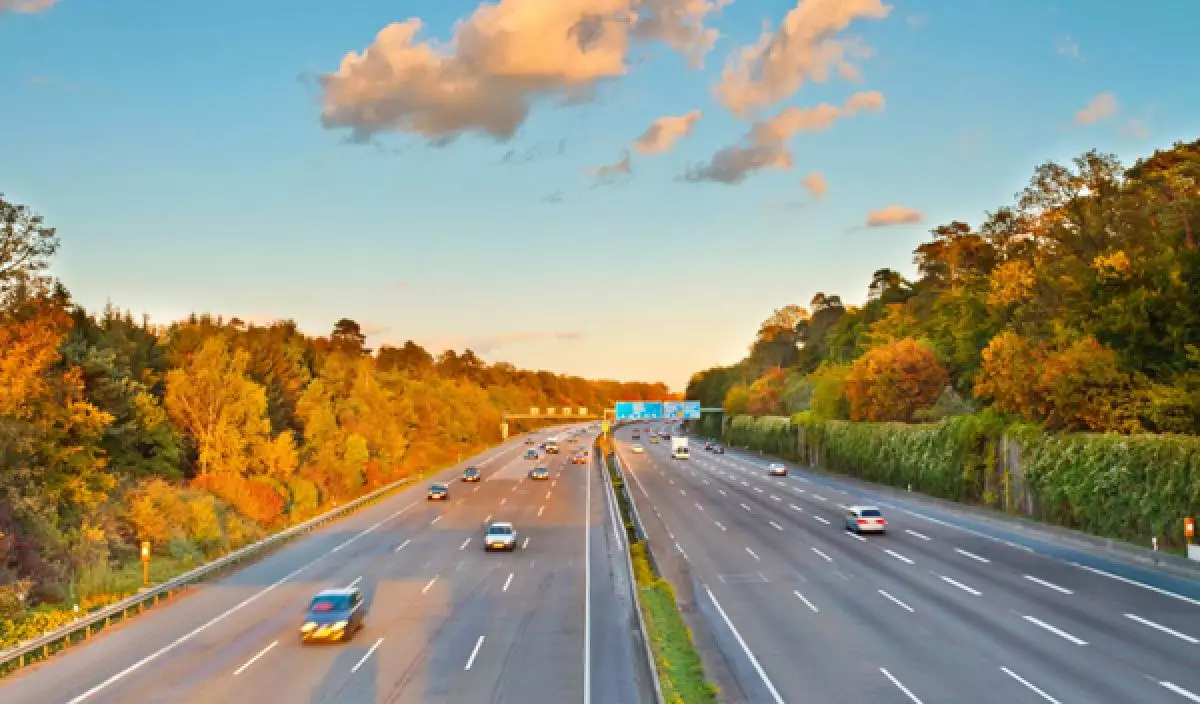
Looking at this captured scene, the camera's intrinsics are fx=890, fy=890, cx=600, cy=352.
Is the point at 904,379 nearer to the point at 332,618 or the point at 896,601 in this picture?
the point at 896,601

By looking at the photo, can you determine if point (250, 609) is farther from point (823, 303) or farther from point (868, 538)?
point (823, 303)

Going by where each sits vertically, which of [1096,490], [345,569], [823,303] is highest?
[823,303]

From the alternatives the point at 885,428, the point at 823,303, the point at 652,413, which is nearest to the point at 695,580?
the point at 885,428

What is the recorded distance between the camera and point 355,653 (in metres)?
24.0

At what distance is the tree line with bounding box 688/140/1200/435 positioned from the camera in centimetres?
4169

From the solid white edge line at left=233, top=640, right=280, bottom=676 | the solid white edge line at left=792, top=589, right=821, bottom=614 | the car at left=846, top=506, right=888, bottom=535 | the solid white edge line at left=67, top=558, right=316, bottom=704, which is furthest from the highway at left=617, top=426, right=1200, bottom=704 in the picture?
the solid white edge line at left=67, top=558, right=316, bottom=704

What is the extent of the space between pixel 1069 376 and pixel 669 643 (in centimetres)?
2968

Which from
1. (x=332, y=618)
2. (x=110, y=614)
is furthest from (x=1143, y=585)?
(x=110, y=614)

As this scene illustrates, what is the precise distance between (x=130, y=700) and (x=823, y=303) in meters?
171

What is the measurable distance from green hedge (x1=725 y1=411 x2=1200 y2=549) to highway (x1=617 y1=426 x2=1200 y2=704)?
2993 millimetres

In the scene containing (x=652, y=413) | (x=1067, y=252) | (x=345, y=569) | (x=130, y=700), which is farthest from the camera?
(x=652, y=413)

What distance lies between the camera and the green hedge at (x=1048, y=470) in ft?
115

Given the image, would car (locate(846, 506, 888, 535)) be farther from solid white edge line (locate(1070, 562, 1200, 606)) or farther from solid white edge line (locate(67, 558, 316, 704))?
solid white edge line (locate(67, 558, 316, 704))

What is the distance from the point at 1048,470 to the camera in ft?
147
